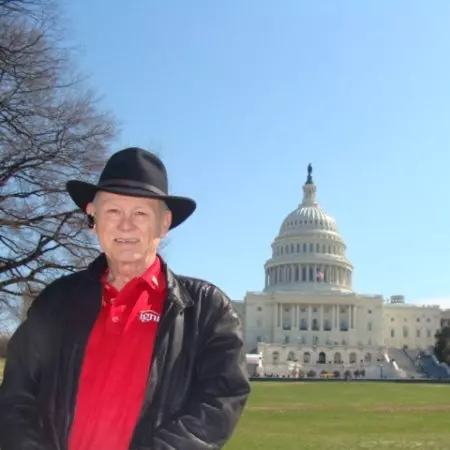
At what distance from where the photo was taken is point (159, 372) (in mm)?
3475

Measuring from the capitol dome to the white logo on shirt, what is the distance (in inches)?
4694

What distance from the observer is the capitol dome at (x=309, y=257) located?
124562mm

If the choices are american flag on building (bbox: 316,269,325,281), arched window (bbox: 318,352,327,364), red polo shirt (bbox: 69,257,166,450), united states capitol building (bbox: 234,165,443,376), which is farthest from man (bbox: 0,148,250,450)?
american flag on building (bbox: 316,269,325,281)

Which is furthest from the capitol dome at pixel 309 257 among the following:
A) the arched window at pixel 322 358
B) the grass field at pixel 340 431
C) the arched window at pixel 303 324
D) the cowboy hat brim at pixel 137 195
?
the cowboy hat brim at pixel 137 195

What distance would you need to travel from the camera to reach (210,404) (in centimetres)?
341

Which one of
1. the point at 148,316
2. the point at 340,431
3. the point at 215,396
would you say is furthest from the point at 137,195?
the point at 340,431

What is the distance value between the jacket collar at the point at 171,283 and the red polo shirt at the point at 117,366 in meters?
0.06

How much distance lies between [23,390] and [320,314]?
390 feet

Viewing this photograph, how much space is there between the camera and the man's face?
3754mm

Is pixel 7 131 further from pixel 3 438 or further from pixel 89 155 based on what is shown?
pixel 3 438

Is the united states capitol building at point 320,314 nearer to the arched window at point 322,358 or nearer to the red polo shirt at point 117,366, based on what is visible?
the arched window at point 322,358

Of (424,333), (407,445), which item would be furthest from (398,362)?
(407,445)

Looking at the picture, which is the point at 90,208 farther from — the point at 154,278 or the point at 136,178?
the point at 154,278

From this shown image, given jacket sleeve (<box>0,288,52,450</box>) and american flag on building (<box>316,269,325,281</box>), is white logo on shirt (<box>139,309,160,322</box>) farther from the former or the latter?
american flag on building (<box>316,269,325,281</box>)
